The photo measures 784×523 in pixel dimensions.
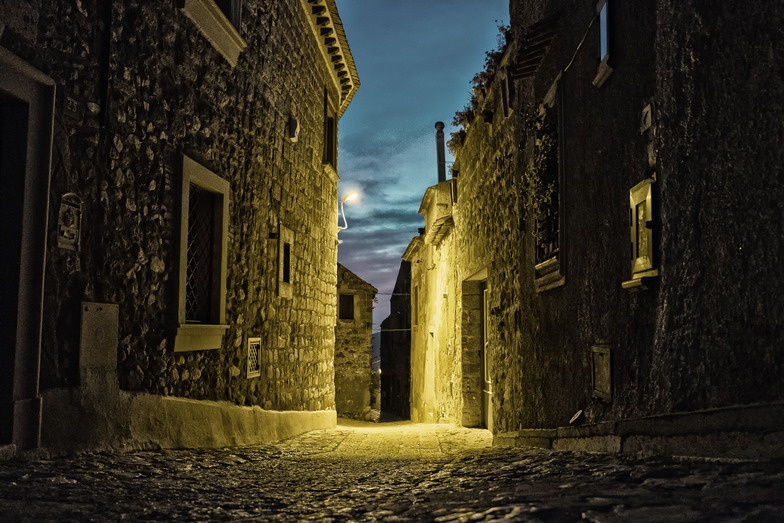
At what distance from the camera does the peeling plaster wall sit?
3.56 m

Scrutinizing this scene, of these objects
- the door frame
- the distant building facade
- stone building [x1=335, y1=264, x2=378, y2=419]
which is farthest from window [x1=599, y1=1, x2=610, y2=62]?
the distant building facade

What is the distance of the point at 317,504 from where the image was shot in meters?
2.95

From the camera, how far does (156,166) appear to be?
447cm

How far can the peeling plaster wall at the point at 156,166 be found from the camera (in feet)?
11.7


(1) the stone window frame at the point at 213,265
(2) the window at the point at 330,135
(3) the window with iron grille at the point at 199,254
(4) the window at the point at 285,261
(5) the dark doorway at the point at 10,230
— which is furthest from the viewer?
(2) the window at the point at 330,135

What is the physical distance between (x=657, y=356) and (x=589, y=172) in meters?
1.56

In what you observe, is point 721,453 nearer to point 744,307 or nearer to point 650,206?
point 744,307

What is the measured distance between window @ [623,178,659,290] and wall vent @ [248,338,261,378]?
13.5 ft

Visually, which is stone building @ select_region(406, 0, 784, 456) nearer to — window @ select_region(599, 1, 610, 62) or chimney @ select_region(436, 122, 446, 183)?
window @ select_region(599, 1, 610, 62)

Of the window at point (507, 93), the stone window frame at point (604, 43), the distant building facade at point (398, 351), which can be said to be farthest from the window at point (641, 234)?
the distant building facade at point (398, 351)

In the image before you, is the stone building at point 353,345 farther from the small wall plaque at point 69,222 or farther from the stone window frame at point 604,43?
the stone window frame at point 604,43

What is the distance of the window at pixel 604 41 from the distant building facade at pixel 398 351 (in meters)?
22.8

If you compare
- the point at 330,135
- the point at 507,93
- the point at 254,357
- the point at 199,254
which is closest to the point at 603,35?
the point at 507,93

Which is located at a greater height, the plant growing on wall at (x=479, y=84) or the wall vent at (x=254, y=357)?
the plant growing on wall at (x=479, y=84)
